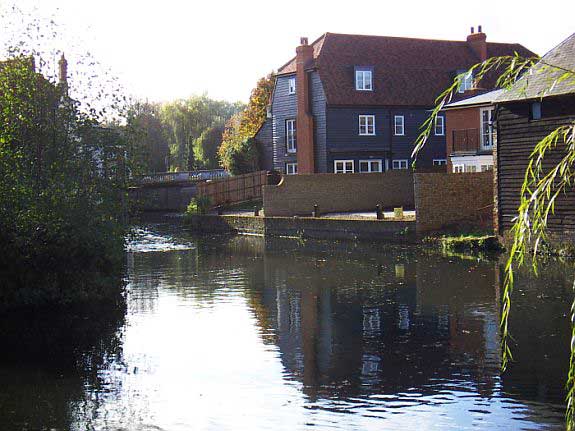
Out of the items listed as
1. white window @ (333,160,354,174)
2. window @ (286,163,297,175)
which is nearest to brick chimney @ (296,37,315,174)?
white window @ (333,160,354,174)

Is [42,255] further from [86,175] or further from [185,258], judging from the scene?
[185,258]

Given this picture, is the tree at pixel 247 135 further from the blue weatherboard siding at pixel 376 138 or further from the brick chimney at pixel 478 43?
the brick chimney at pixel 478 43

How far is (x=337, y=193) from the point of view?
44281 millimetres

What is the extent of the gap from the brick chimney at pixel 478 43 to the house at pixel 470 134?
15.3 metres

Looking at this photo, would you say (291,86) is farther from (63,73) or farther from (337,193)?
(63,73)

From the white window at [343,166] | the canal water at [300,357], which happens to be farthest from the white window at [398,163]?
the canal water at [300,357]

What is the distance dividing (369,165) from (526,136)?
78.6ft

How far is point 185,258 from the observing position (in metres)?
31.4

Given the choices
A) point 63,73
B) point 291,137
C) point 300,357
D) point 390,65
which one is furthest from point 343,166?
point 300,357

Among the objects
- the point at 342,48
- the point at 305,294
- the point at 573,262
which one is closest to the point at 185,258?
the point at 305,294

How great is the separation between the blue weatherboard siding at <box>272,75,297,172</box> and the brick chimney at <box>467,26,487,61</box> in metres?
13.1

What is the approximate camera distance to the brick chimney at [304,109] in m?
50.8

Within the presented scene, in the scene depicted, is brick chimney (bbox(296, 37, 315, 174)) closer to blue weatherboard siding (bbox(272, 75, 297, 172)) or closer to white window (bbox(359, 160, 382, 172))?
blue weatherboard siding (bbox(272, 75, 297, 172))

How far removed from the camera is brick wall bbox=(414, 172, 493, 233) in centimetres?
3272
